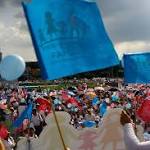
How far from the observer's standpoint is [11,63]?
66.8 feet

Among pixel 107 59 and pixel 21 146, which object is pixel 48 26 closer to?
pixel 107 59

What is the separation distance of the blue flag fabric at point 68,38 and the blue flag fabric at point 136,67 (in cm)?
463

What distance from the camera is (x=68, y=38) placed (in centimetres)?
701

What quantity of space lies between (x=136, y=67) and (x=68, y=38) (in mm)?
4997

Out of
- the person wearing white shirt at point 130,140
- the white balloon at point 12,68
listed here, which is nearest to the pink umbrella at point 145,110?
the person wearing white shirt at point 130,140

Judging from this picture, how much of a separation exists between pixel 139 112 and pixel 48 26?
A: 9.94 ft

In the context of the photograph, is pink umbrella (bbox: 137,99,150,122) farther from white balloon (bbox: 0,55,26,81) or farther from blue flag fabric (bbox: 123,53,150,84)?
white balloon (bbox: 0,55,26,81)

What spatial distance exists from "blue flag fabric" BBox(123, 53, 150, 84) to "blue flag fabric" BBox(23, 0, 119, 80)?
182 inches

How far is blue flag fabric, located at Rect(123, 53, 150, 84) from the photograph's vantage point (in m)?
11.9

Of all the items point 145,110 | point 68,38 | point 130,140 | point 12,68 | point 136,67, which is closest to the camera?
point 130,140

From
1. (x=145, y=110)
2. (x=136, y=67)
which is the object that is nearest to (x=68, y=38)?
(x=145, y=110)

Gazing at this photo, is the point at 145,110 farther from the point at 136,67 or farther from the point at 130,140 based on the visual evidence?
the point at 130,140

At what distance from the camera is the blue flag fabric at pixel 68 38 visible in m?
6.77

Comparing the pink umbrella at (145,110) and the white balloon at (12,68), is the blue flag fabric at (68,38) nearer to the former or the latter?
the pink umbrella at (145,110)
